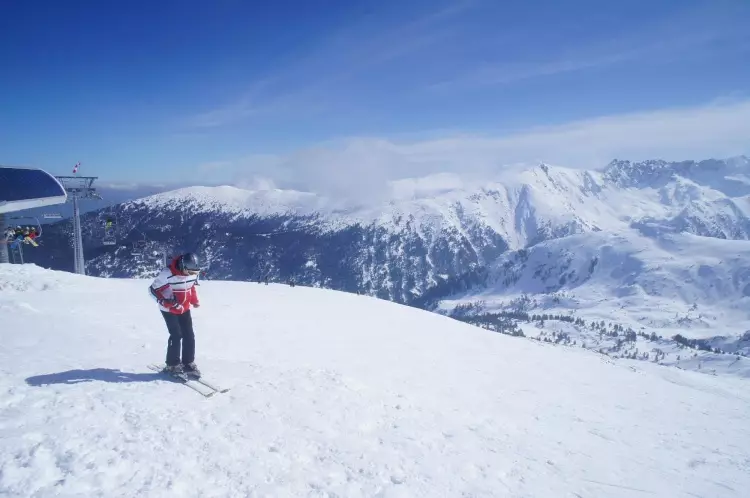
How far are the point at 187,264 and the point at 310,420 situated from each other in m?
5.90

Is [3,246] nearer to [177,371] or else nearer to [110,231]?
[110,231]

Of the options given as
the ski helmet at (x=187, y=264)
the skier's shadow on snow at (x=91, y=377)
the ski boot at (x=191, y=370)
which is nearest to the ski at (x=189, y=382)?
the ski boot at (x=191, y=370)

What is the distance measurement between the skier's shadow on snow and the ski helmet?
11.2 feet

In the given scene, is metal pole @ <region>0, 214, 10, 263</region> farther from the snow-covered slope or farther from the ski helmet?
the ski helmet

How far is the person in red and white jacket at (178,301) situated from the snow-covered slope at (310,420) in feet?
2.69

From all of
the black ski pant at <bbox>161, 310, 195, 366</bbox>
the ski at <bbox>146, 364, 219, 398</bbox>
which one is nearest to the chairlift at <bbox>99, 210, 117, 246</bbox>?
the ski at <bbox>146, 364, 219, 398</bbox>

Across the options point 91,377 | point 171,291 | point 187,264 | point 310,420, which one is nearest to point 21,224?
point 91,377

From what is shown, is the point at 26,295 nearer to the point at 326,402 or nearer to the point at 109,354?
the point at 109,354

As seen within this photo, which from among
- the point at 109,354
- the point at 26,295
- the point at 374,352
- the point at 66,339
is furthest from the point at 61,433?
the point at 26,295

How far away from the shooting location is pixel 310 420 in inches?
422

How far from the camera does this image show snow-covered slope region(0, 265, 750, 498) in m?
8.04

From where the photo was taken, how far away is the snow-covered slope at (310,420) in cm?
804

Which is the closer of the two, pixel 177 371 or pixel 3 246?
pixel 177 371

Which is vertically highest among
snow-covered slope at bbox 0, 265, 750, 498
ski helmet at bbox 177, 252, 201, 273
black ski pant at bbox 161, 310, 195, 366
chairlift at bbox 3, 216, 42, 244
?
chairlift at bbox 3, 216, 42, 244
